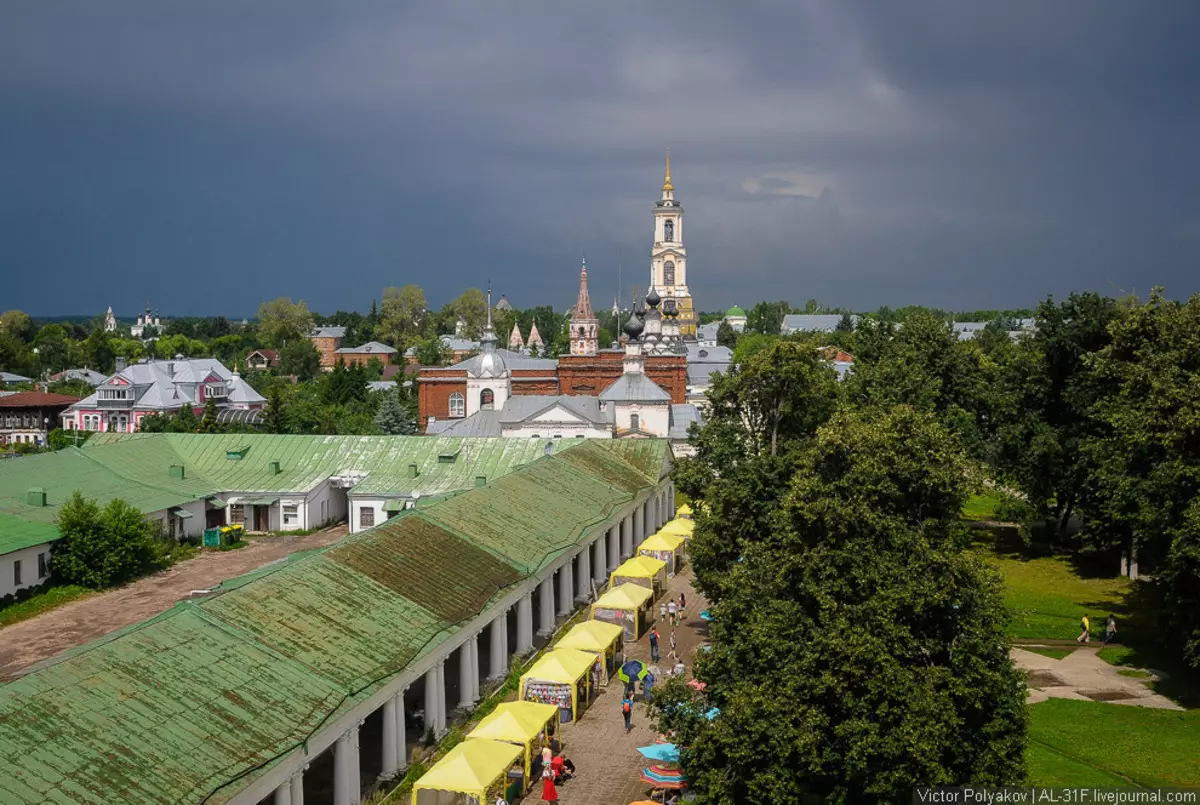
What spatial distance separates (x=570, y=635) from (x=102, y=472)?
24.5 meters

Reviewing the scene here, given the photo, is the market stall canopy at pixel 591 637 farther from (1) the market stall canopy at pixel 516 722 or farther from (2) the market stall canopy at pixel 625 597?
(1) the market stall canopy at pixel 516 722

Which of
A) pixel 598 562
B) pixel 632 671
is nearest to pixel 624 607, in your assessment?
pixel 632 671

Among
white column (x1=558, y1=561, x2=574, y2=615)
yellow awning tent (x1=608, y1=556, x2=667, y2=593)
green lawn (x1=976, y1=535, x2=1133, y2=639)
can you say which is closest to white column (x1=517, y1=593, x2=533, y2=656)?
white column (x1=558, y1=561, x2=574, y2=615)

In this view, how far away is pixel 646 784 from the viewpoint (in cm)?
2134

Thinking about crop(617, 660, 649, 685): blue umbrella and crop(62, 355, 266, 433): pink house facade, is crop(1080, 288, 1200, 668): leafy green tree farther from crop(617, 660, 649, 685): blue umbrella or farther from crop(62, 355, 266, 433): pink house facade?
crop(62, 355, 266, 433): pink house facade

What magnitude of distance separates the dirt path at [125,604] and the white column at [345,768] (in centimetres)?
1000

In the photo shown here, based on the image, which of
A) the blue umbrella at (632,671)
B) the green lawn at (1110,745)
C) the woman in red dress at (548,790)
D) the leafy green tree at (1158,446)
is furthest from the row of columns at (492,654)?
the leafy green tree at (1158,446)

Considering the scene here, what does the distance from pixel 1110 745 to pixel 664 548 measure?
17.7 meters

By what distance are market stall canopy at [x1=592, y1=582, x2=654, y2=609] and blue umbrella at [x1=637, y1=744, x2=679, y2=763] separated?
31.8 ft

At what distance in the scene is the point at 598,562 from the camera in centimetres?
3766

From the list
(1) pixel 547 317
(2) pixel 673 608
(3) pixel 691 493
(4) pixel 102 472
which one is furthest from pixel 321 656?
(1) pixel 547 317

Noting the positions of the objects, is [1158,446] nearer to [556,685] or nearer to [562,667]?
[562,667]

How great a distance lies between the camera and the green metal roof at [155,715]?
14.7 m

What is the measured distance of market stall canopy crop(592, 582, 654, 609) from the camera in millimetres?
31266
